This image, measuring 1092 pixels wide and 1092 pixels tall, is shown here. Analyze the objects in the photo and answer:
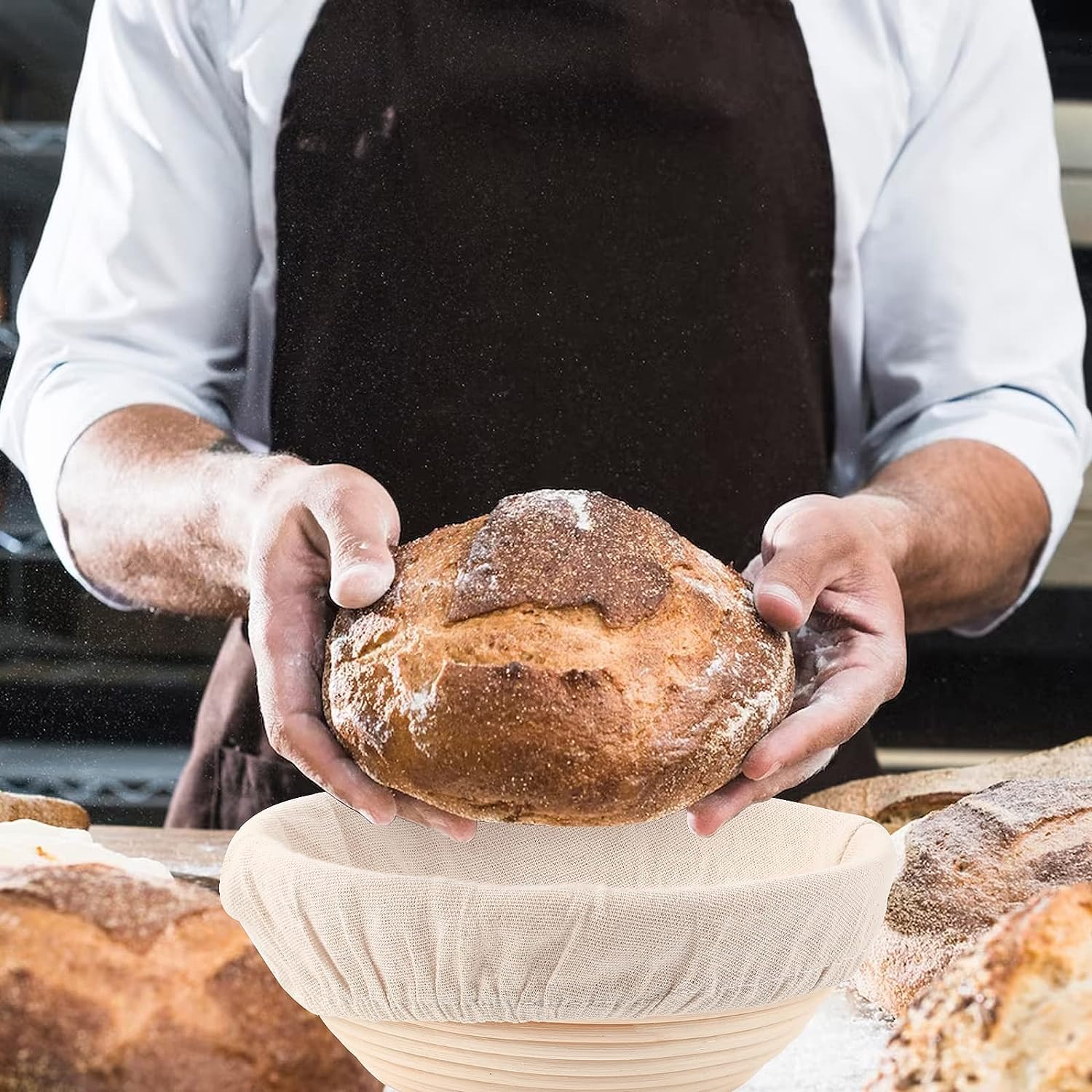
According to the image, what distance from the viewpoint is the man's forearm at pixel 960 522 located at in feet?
3.99

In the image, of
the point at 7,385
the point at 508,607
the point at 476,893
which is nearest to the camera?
the point at 476,893

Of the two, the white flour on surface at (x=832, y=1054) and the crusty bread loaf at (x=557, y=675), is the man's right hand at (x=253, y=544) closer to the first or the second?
the crusty bread loaf at (x=557, y=675)

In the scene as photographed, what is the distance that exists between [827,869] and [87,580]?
733mm

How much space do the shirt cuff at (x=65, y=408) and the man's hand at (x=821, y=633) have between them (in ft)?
1.79

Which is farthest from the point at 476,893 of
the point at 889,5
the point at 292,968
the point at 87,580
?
the point at 889,5

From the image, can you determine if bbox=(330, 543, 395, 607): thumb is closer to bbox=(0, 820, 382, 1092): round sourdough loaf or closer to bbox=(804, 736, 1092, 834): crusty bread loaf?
bbox=(0, 820, 382, 1092): round sourdough loaf

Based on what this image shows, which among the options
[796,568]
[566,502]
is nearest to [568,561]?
[566,502]

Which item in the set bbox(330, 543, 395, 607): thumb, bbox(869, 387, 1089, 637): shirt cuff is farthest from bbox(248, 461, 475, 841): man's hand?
bbox(869, 387, 1089, 637): shirt cuff

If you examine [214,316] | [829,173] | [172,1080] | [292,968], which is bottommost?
[172,1080]

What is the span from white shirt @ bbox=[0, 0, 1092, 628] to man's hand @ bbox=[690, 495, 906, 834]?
265 mm

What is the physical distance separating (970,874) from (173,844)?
2.32 ft

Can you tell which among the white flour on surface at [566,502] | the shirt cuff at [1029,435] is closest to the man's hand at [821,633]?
the white flour on surface at [566,502]

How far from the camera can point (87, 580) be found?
117cm

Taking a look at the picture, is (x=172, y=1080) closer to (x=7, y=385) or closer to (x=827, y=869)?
(x=827, y=869)
